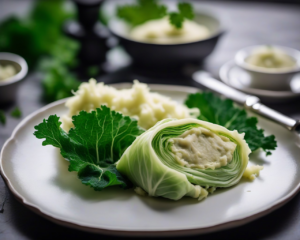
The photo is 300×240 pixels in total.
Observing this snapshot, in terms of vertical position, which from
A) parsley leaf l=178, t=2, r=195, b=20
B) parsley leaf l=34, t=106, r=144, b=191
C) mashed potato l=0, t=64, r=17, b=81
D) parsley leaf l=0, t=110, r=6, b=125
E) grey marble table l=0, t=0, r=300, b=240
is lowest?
parsley leaf l=0, t=110, r=6, b=125

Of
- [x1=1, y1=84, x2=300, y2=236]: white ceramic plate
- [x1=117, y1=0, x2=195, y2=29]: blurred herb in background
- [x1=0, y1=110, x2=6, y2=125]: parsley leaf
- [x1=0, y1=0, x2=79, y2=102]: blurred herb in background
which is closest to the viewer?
[x1=1, y1=84, x2=300, y2=236]: white ceramic plate

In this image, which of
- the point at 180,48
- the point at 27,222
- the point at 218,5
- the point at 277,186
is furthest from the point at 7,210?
the point at 218,5

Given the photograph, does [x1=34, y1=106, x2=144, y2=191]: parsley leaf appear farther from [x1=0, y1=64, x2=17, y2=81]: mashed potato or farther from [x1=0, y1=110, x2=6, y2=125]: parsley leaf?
[x1=0, y1=64, x2=17, y2=81]: mashed potato

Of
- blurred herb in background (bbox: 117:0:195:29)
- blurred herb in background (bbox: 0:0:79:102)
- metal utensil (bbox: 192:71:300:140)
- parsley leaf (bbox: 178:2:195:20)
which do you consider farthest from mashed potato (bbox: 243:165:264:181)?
blurred herb in background (bbox: 117:0:195:29)

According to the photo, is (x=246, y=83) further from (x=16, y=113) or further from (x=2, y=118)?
(x=2, y=118)

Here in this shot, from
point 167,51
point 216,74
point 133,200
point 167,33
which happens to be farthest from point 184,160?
point 167,33
